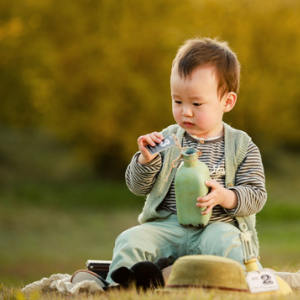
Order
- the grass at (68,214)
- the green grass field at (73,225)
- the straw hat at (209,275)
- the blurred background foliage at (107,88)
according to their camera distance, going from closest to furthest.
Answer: the straw hat at (209,275) < the green grass field at (73,225) < the grass at (68,214) < the blurred background foliage at (107,88)

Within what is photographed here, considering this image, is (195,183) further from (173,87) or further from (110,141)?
(110,141)

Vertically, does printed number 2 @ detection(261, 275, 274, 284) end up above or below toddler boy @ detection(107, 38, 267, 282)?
below

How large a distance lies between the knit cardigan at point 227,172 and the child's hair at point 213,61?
33 cm

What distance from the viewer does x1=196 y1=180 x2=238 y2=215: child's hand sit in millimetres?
3701

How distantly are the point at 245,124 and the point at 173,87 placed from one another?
46.2 feet

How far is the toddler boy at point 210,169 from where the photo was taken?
3.79 metres

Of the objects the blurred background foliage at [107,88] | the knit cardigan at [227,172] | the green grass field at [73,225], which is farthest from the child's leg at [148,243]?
the blurred background foliage at [107,88]

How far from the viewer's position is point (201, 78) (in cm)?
389

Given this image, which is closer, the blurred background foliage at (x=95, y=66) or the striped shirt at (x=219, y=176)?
the striped shirt at (x=219, y=176)

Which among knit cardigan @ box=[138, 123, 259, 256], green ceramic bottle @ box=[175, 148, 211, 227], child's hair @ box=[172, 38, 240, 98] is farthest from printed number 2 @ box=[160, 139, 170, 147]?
child's hair @ box=[172, 38, 240, 98]

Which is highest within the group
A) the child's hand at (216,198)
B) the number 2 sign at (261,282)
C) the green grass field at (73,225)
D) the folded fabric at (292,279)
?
the green grass field at (73,225)

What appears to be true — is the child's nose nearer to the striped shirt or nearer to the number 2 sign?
the striped shirt

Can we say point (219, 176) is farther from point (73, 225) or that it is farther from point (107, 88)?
point (107, 88)

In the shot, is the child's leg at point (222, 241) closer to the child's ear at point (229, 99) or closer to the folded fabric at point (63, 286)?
the folded fabric at point (63, 286)
